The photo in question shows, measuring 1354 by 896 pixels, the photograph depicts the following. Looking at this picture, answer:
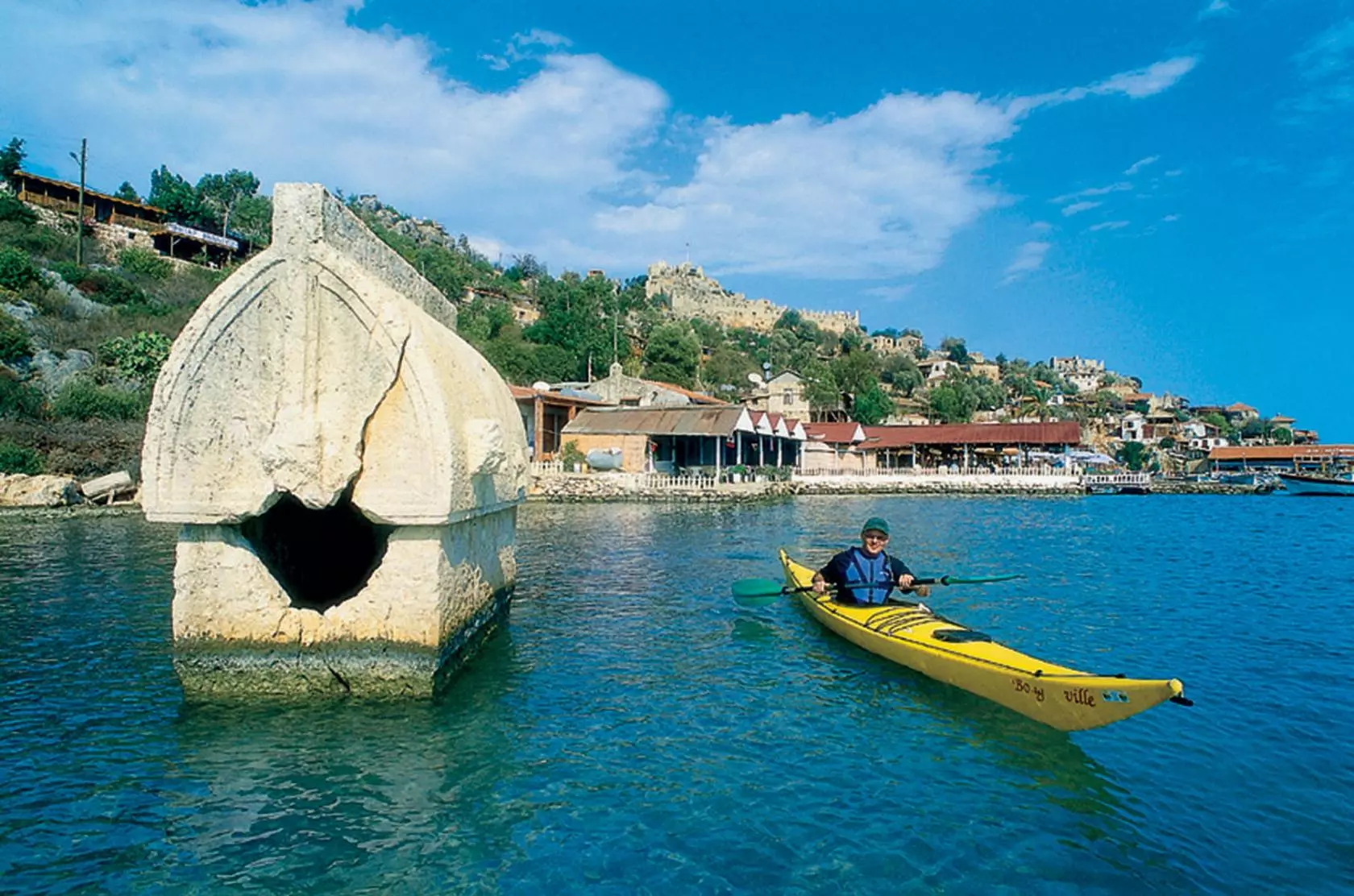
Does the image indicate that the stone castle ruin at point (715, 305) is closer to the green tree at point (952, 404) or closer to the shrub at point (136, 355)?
the green tree at point (952, 404)

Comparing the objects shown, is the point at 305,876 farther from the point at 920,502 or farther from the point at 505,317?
the point at 505,317

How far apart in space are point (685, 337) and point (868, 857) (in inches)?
2940

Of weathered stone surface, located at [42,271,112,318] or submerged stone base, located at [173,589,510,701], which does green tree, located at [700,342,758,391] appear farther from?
submerged stone base, located at [173,589,510,701]

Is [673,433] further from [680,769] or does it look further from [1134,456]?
[1134,456]

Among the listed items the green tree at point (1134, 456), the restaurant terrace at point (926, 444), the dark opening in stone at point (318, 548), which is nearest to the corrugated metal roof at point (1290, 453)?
the green tree at point (1134, 456)

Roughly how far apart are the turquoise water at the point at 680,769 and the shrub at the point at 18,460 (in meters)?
21.9

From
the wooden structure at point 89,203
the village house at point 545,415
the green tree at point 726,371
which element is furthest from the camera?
the green tree at point 726,371

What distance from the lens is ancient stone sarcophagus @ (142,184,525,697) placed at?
7223 millimetres

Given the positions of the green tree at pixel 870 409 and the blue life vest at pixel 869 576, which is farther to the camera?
the green tree at pixel 870 409

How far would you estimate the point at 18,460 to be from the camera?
97.3ft

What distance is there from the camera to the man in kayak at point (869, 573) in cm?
1077

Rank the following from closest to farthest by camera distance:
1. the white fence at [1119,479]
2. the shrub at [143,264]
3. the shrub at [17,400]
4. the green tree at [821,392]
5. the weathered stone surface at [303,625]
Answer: the weathered stone surface at [303,625], the shrub at [17,400], the white fence at [1119,479], the shrub at [143,264], the green tree at [821,392]

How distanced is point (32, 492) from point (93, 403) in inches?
272

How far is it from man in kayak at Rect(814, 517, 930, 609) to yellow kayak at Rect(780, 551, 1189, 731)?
210mm
